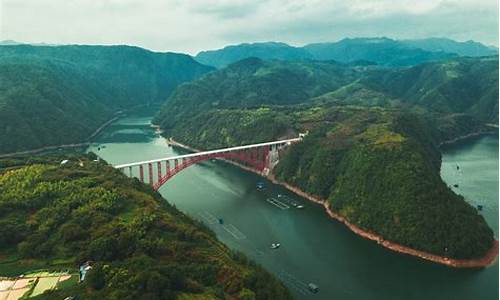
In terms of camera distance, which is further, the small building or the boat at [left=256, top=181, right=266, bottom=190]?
the boat at [left=256, top=181, right=266, bottom=190]

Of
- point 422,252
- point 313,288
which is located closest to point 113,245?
point 313,288

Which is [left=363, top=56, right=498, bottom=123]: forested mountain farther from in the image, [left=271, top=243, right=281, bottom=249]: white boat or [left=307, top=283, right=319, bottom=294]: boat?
[left=307, top=283, right=319, bottom=294]: boat

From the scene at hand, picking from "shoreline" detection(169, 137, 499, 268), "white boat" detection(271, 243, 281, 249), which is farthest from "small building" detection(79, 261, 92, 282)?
"shoreline" detection(169, 137, 499, 268)

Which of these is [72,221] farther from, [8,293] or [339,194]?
[339,194]

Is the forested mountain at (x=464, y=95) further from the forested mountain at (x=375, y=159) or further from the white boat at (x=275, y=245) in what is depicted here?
the white boat at (x=275, y=245)

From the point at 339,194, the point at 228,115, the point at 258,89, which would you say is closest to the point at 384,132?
the point at 339,194

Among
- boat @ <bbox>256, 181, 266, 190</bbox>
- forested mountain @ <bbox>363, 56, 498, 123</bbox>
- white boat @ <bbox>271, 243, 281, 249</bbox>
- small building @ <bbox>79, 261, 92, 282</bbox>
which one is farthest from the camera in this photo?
forested mountain @ <bbox>363, 56, 498, 123</bbox>

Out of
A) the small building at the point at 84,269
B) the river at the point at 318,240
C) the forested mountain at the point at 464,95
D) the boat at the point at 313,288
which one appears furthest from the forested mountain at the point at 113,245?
the forested mountain at the point at 464,95
